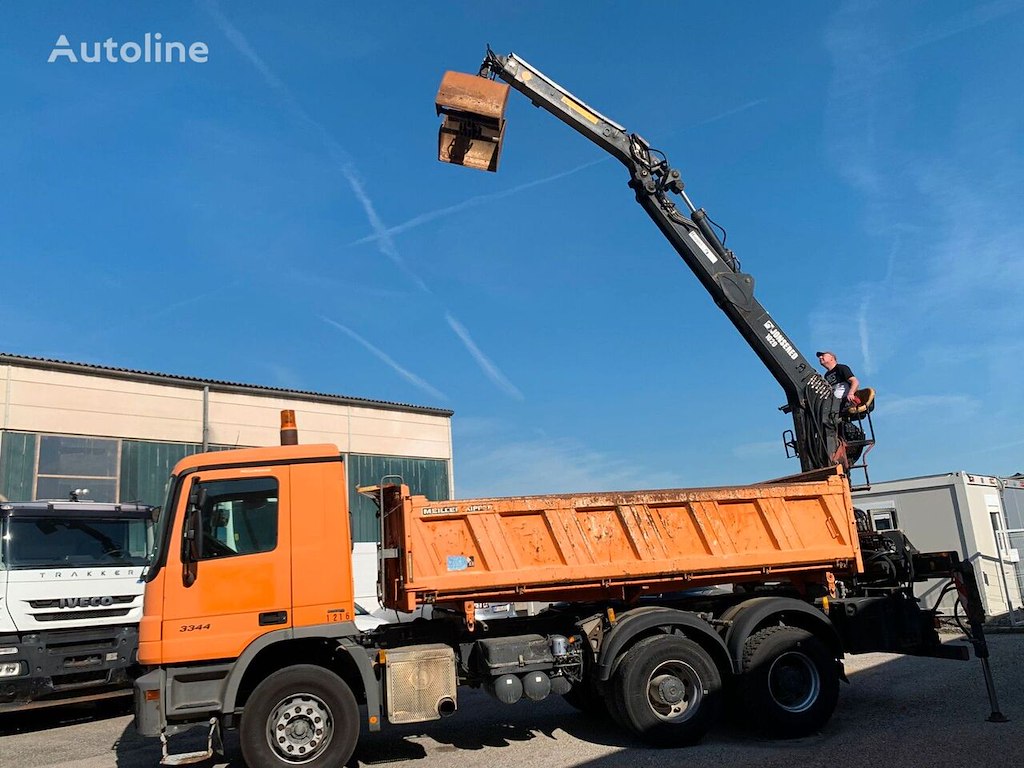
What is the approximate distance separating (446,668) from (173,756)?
2423mm

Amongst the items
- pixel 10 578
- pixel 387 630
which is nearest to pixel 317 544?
pixel 387 630

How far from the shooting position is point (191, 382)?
1905 cm

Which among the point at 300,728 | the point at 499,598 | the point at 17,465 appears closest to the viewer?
the point at 300,728

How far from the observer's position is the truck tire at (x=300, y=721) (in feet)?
22.2

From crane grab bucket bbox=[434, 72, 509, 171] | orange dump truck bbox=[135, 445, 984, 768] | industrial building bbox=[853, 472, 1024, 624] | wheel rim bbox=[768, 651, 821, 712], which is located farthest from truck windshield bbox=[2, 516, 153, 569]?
industrial building bbox=[853, 472, 1024, 624]

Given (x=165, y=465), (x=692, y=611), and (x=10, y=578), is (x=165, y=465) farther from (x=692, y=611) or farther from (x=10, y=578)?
(x=692, y=611)

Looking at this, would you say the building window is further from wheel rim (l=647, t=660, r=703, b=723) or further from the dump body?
wheel rim (l=647, t=660, r=703, b=723)

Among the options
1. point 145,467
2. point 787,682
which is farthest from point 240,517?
point 145,467

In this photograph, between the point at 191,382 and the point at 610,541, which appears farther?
the point at 191,382

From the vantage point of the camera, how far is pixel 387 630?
314 inches

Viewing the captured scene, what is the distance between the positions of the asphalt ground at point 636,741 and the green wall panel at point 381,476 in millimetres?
9485

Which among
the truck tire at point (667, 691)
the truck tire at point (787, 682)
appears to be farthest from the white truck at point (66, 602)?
the truck tire at point (787, 682)

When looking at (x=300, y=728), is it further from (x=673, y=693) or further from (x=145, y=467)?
(x=145, y=467)

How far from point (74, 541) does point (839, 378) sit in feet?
33.8
